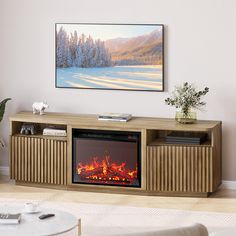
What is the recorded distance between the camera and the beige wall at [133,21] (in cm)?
752

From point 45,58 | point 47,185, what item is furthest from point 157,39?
point 47,185

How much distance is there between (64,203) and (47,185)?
27.1 inches

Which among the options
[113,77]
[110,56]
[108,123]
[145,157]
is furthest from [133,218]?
[110,56]

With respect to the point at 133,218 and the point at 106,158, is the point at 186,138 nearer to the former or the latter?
the point at 106,158

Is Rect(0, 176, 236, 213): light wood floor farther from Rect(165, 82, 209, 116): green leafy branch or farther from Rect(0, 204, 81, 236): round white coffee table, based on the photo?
Rect(0, 204, 81, 236): round white coffee table

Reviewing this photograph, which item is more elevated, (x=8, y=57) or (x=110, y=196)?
(x=8, y=57)

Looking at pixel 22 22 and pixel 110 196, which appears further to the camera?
pixel 22 22

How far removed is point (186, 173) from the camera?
24.1 ft

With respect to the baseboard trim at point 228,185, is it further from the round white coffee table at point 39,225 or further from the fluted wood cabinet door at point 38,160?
the round white coffee table at point 39,225

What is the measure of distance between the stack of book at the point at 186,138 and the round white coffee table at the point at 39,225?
200 centimetres

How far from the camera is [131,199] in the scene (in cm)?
731

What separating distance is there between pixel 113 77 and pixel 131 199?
1317 mm

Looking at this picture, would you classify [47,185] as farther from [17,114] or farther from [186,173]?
[186,173]

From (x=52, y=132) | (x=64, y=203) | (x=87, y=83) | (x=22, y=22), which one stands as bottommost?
(x=64, y=203)
